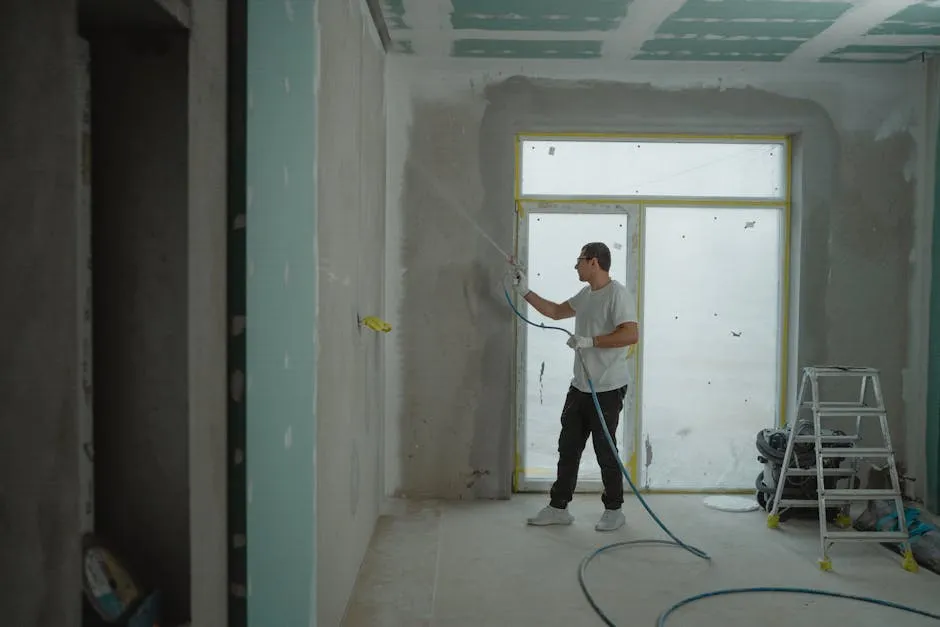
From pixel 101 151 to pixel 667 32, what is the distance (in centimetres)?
315

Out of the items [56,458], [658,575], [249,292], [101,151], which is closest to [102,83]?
[101,151]

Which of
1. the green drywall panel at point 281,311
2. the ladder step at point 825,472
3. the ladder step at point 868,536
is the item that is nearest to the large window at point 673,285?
the ladder step at point 825,472

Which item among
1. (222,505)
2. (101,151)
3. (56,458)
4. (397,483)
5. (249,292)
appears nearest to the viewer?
(56,458)

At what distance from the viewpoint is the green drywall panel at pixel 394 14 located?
126 inches

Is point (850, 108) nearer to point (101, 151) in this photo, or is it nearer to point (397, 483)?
point (397, 483)

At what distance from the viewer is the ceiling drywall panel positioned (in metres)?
3.21

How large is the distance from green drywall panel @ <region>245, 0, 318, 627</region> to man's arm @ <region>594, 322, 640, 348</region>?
1.99 m

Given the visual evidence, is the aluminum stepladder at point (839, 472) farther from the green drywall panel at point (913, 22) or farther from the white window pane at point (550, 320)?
the green drywall panel at point (913, 22)

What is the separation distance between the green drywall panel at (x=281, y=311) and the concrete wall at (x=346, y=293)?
0.20 m

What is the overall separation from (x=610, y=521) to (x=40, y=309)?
3.13 m

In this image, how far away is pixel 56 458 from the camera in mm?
962

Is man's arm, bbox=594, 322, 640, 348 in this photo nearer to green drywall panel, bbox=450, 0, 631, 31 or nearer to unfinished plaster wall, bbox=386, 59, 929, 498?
unfinished plaster wall, bbox=386, 59, 929, 498

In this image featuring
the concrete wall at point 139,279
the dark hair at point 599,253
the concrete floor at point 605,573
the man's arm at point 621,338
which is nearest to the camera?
the concrete wall at point 139,279

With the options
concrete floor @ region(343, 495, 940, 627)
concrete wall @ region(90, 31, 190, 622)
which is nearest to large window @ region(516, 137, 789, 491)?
concrete floor @ region(343, 495, 940, 627)
